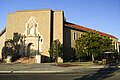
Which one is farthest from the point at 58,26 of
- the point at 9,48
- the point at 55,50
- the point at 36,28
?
the point at 9,48

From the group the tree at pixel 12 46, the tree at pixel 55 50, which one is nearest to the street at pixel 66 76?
the tree at pixel 55 50

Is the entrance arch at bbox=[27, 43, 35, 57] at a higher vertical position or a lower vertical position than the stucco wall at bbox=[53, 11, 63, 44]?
lower

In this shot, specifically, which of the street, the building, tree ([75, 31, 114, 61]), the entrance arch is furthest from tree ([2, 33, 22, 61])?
the street

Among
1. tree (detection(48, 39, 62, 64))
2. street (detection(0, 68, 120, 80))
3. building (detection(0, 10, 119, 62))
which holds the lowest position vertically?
street (detection(0, 68, 120, 80))

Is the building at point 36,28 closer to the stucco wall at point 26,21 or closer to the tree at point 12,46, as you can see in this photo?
the stucco wall at point 26,21

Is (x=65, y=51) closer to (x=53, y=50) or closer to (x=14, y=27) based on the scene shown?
(x=53, y=50)

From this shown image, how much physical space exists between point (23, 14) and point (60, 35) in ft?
29.6

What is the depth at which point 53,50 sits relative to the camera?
41.2 metres

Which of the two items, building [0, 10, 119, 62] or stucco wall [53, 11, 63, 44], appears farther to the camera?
stucco wall [53, 11, 63, 44]

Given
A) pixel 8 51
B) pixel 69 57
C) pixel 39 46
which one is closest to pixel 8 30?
pixel 8 51

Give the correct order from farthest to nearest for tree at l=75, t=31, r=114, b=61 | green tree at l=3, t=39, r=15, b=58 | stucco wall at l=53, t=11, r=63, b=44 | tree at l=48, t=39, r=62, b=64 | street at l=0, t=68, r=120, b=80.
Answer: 1. green tree at l=3, t=39, r=15, b=58
2. stucco wall at l=53, t=11, r=63, b=44
3. tree at l=48, t=39, r=62, b=64
4. tree at l=75, t=31, r=114, b=61
5. street at l=0, t=68, r=120, b=80

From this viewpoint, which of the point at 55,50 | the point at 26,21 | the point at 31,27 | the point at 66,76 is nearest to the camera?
the point at 66,76

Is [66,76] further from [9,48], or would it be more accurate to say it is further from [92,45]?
[9,48]

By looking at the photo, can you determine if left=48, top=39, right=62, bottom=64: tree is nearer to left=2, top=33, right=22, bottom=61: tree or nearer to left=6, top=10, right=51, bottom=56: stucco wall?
left=6, top=10, right=51, bottom=56: stucco wall
